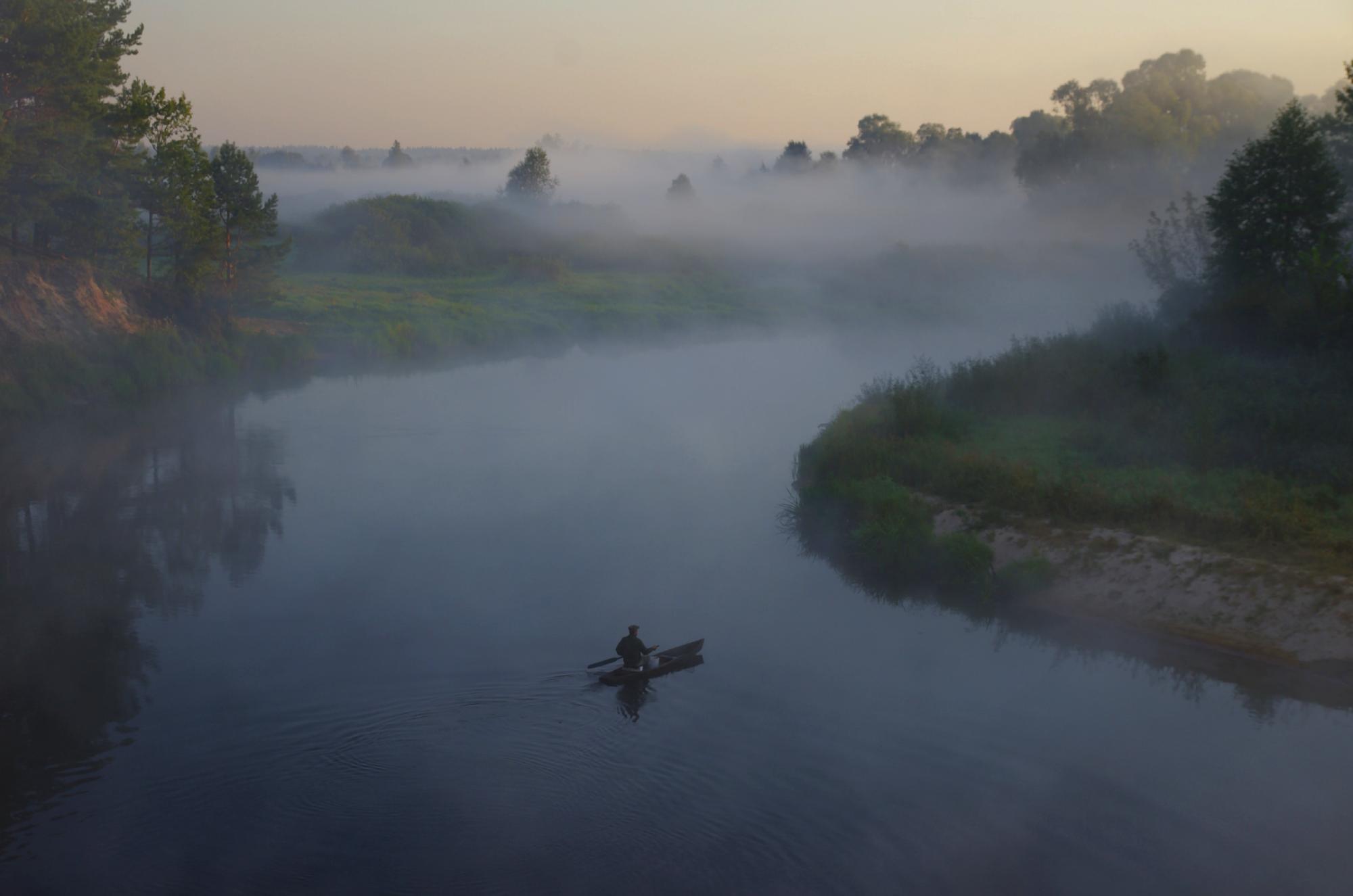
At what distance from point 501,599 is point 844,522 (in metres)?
8.23

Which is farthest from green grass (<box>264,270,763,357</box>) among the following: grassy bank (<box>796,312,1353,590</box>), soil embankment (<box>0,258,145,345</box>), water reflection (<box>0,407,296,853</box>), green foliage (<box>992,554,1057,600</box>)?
green foliage (<box>992,554,1057,600</box>)

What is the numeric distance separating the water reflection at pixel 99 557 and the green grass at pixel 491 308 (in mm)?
18913

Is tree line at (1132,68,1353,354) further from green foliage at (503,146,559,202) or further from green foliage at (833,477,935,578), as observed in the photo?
green foliage at (503,146,559,202)

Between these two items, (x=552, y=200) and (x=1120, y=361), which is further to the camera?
(x=552, y=200)

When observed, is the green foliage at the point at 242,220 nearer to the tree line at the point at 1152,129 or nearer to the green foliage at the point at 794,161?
the tree line at the point at 1152,129

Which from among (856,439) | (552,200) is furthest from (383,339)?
(552,200)

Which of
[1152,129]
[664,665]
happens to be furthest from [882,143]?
[664,665]

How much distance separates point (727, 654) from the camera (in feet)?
58.9

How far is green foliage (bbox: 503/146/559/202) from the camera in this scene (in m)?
116

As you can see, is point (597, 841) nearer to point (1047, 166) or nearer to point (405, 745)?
point (405, 745)

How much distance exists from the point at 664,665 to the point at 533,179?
346ft

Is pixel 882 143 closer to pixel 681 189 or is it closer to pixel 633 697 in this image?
pixel 681 189

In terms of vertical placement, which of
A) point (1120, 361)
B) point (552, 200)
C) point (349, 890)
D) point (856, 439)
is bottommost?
point (349, 890)

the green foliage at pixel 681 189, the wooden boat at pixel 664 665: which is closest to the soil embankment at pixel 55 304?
the wooden boat at pixel 664 665
